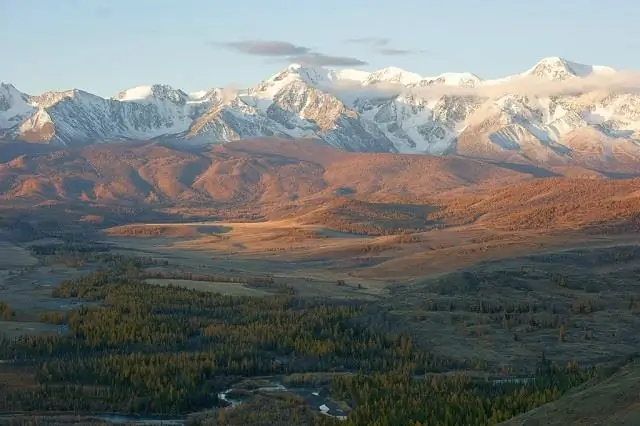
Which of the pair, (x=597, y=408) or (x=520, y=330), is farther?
(x=520, y=330)

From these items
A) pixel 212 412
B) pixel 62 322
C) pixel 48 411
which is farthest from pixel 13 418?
pixel 62 322


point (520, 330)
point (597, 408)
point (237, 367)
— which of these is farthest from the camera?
point (520, 330)

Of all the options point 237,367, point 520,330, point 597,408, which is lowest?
point 520,330

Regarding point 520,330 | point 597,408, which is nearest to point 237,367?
point 520,330

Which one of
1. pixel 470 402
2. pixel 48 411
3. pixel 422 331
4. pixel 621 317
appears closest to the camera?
pixel 470 402

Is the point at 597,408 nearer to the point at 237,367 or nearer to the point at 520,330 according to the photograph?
the point at 237,367

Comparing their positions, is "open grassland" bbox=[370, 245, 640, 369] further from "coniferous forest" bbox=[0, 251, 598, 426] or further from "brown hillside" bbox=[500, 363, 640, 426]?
"brown hillside" bbox=[500, 363, 640, 426]

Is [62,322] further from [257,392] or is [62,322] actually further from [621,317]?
[621,317]

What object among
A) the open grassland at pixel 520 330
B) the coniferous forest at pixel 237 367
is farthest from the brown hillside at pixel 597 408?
the open grassland at pixel 520 330
